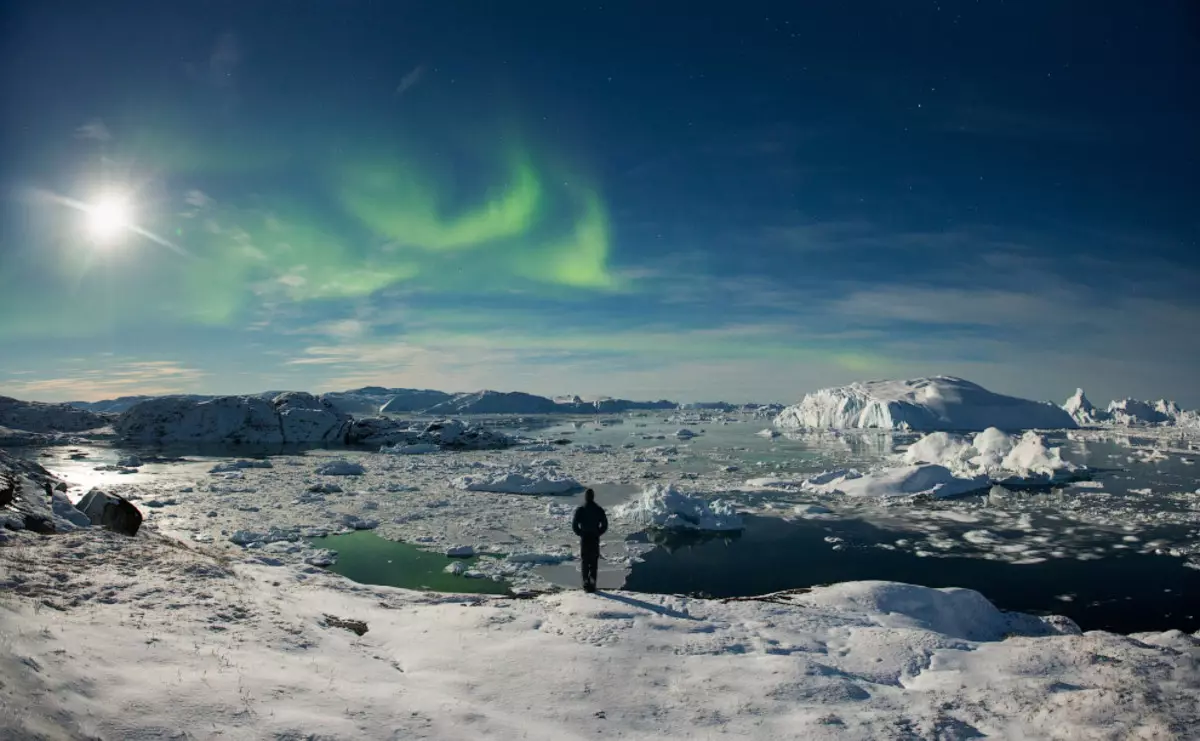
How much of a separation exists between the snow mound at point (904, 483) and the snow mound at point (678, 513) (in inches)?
327

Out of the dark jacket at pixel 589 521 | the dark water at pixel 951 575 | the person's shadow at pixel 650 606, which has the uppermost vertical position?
the dark jacket at pixel 589 521

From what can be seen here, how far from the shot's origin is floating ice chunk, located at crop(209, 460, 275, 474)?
3233cm

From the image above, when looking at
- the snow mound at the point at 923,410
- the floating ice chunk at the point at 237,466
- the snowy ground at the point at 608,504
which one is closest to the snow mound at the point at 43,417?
the snowy ground at the point at 608,504

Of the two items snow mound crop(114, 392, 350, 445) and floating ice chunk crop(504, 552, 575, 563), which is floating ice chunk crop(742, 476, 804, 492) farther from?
snow mound crop(114, 392, 350, 445)

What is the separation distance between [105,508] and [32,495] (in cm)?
172

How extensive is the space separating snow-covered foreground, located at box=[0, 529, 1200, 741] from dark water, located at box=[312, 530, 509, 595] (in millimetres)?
4610

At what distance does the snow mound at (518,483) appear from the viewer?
86.4 ft

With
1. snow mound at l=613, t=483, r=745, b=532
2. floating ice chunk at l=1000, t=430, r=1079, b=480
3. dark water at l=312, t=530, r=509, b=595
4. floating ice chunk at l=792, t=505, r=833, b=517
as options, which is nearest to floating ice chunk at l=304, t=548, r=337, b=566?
dark water at l=312, t=530, r=509, b=595

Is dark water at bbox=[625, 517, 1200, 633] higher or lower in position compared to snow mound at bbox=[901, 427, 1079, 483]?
lower

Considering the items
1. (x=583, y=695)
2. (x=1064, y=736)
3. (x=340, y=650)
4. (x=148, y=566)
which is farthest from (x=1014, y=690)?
(x=148, y=566)

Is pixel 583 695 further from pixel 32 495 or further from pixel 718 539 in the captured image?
pixel 718 539

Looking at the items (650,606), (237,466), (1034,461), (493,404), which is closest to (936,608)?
(650,606)

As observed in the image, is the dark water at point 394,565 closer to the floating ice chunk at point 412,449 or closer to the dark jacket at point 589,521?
the dark jacket at point 589,521

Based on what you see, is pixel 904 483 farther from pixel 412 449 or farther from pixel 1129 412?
pixel 1129 412
